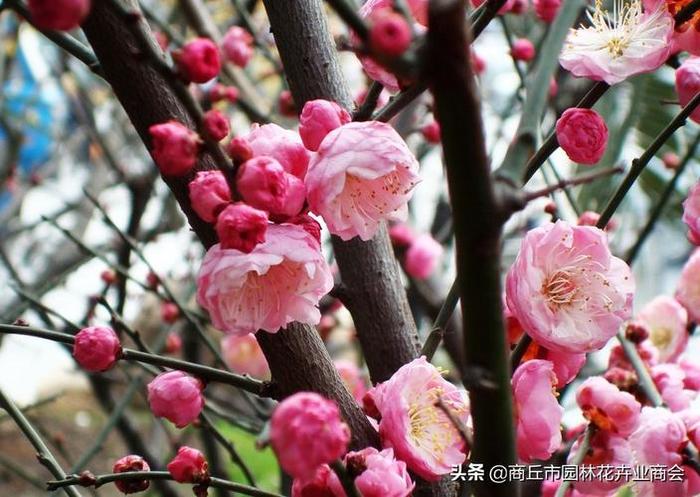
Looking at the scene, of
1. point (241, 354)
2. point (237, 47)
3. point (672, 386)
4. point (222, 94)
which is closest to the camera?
point (672, 386)

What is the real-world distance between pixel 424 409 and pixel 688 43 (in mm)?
347

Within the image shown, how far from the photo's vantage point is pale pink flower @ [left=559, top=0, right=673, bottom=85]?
61cm

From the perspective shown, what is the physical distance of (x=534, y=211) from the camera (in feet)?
6.18

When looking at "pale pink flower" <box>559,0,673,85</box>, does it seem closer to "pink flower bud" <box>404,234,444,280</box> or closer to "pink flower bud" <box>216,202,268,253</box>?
"pink flower bud" <box>216,202,268,253</box>

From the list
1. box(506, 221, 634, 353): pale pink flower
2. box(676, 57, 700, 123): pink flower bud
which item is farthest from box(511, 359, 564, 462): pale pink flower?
box(676, 57, 700, 123): pink flower bud

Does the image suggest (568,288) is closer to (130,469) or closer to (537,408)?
(537,408)

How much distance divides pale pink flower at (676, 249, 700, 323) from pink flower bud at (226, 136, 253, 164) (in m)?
0.57

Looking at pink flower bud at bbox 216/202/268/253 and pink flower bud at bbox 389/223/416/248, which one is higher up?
pink flower bud at bbox 389/223/416/248

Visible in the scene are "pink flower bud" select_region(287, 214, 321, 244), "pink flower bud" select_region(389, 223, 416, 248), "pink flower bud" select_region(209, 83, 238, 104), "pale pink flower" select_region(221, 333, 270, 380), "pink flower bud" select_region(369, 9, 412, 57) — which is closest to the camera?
"pink flower bud" select_region(369, 9, 412, 57)

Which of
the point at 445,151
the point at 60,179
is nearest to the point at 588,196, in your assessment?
the point at 445,151

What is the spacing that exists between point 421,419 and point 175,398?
18 centimetres

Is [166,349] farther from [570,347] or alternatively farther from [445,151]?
[445,151]

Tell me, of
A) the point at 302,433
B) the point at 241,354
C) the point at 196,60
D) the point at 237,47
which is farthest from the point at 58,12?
the point at 241,354

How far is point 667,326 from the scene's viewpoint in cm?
101
